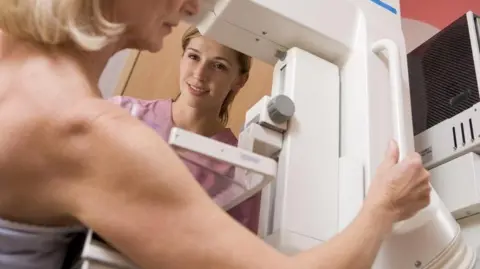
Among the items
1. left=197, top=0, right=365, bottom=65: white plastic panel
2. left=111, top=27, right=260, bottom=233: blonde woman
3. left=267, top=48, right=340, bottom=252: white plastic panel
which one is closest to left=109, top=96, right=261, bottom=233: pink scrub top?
left=111, top=27, right=260, bottom=233: blonde woman

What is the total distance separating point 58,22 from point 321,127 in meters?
0.49

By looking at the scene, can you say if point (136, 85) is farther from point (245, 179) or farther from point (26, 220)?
point (26, 220)

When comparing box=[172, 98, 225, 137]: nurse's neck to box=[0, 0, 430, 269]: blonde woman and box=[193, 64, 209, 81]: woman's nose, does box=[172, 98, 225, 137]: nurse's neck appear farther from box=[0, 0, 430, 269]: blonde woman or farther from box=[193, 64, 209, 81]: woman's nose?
box=[0, 0, 430, 269]: blonde woman

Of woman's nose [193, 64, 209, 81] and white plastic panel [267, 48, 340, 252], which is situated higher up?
woman's nose [193, 64, 209, 81]

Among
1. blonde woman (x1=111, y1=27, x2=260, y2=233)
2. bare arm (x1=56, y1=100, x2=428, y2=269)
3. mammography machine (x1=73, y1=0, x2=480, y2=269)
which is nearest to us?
bare arm (x1=56, y1=100, x2=428, y2=269)

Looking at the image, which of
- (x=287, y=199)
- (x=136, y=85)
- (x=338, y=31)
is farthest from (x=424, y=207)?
(x=136, y=85)

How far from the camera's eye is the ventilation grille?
1205 mm

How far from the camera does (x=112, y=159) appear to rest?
64 cm

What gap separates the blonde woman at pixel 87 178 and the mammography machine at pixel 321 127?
0.18m

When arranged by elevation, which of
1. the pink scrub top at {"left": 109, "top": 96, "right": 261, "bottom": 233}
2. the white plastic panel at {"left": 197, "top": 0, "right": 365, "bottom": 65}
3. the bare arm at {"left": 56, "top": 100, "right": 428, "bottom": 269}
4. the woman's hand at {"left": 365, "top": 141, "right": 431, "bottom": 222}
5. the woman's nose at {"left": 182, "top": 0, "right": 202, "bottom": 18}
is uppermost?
the white plastic panel at {"left": 197, "top": 0, "right": 365, "bottom": 65}

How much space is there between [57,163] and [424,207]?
545 millimetres

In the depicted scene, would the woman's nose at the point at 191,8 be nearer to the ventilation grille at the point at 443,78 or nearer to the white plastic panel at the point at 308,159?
the white plastic panel at the point at 308,159

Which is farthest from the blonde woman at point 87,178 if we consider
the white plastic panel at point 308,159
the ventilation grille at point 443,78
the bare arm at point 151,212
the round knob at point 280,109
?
the ventilation grille at point 443,78

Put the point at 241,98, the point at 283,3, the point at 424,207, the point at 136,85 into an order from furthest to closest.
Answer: the point at 136,85
the point at 241,98
the point at 283,3
the point at 424,207
